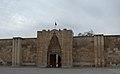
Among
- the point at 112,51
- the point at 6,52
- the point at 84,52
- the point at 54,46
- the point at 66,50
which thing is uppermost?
the point at 54,46

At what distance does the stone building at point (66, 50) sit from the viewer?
2947 cm

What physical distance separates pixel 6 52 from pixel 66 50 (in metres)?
9.20

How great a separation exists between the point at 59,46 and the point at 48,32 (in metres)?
2.40

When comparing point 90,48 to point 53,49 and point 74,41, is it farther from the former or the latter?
point 53,49

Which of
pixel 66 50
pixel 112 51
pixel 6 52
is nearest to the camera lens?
pixel 112 51

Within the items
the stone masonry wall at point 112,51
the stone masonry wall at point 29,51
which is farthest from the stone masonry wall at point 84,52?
the stone masonry wall at point 29,51

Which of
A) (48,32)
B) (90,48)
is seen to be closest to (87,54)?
(90,48)

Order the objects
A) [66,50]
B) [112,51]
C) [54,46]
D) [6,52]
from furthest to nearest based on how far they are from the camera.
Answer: [6,52] < [54,46] < [66,50] < [112,51]

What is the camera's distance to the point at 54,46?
31344mm

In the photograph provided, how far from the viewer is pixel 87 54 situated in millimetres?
30078

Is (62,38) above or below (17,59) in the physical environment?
above

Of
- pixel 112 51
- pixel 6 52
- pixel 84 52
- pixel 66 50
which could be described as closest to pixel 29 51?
pixel 6 52

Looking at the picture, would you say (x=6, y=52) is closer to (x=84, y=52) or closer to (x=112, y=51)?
(x=84, y=52)

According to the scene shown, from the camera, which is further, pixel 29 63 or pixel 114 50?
pixel 29 63
